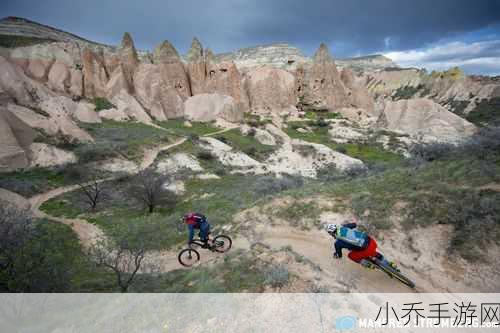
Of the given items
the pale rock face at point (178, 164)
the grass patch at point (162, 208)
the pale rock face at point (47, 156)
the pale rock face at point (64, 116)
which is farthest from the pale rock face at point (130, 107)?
the grass patch at point (162, 208)

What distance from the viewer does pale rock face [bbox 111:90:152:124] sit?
48406 mm

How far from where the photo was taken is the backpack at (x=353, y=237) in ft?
26.5

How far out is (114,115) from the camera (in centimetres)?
4681

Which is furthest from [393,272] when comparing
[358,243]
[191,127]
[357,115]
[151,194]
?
[357,115]

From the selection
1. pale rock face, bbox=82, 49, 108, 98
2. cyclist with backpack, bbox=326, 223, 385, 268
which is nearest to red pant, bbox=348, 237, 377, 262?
cyclist with backpack, bbox=326, 223, 385, 268

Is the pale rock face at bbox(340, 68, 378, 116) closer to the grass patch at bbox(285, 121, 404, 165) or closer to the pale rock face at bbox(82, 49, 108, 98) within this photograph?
the grass patch at bbox(285, 121, 404, 165)

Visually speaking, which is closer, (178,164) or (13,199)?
(13,199)

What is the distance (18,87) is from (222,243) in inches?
1799

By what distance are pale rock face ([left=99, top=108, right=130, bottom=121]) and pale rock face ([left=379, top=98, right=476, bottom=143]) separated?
4855 cm

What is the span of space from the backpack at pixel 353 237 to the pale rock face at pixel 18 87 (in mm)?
46781

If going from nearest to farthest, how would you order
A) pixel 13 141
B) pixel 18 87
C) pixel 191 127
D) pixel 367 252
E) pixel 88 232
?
pixel 367 252 → pixel 88 232 → pixel 13 141 → pixel 18 87 → pixel 191 127

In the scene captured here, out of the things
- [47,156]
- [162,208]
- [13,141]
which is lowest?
[162,208]

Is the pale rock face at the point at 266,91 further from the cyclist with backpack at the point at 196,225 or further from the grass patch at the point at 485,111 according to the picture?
the cyclist with backpack at the point at 196,225

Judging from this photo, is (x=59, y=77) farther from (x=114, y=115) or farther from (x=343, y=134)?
(x=343, y=134)
